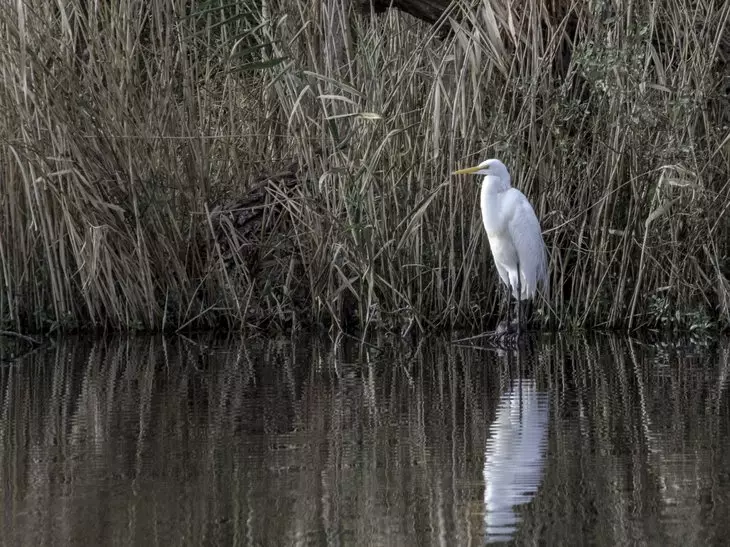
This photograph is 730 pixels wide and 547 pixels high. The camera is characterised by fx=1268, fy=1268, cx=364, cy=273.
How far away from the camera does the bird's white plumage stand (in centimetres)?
689

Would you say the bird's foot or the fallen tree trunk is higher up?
the fallen tree trunk

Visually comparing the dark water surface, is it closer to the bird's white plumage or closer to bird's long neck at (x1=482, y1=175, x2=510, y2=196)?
the bird's white plumage

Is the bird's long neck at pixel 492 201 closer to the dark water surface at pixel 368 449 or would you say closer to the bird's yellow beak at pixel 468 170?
the bird's yellow beak at pixel 468 170

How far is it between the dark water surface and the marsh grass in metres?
0.84

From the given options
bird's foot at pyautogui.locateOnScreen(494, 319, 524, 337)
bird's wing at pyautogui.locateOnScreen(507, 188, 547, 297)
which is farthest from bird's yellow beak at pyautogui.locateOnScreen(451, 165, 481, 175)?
bird's foot at pyautogui.locateOnScreen(494, 319, 524, 337)

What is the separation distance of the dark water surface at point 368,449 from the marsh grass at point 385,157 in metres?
0.84

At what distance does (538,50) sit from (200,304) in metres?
2.49

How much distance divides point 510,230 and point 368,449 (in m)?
3.06

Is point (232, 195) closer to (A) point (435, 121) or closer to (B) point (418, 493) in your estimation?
(A) point (435, 121)

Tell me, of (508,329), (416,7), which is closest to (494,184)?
(508,329)

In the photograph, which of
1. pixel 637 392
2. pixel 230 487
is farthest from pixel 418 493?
pixel 637 392

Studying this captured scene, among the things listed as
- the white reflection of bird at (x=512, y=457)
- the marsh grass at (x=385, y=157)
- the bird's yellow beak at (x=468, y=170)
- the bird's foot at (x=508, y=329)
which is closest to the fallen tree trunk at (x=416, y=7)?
the marsh grass at (x=385, y=157)

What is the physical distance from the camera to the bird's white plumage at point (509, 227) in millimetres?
6895

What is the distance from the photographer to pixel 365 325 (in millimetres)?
7016
